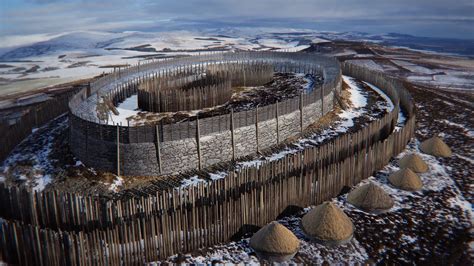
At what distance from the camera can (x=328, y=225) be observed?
38.5 feet

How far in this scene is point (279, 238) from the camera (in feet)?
35.9

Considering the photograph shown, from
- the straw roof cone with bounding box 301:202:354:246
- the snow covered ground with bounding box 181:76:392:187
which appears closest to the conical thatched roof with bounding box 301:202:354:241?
the straw roof cone with bounding box 301:202:354:246

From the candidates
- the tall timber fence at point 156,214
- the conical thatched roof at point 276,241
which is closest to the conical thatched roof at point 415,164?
the tall timber fence at point 156,214

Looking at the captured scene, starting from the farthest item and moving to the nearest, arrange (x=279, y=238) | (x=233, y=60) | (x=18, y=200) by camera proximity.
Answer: (x=233, y=60) < (x=18, y=200) < (x=279, y=238)

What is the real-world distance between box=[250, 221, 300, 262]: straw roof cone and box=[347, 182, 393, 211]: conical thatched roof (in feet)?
13.3

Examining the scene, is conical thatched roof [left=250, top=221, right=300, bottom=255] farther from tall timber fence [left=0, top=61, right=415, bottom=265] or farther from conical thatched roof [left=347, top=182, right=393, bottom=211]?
conical thatched roof [left=347, top=182, right=393, bottom=211]

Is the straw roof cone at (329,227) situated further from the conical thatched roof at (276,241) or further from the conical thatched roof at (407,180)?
the conical thatched roof at (407,180)

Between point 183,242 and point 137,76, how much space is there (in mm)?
25970

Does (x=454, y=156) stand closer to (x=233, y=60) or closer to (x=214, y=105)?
(x=214, y=105)

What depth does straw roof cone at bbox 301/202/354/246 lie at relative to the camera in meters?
11.6

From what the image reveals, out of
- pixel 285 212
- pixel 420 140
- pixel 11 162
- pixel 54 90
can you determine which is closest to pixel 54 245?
pixel 285 212

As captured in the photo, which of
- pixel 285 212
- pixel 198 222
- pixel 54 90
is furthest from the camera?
pixel 54 90

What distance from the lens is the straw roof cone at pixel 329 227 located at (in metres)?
11.6

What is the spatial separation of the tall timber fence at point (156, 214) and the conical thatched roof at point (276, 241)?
4.51 ft
